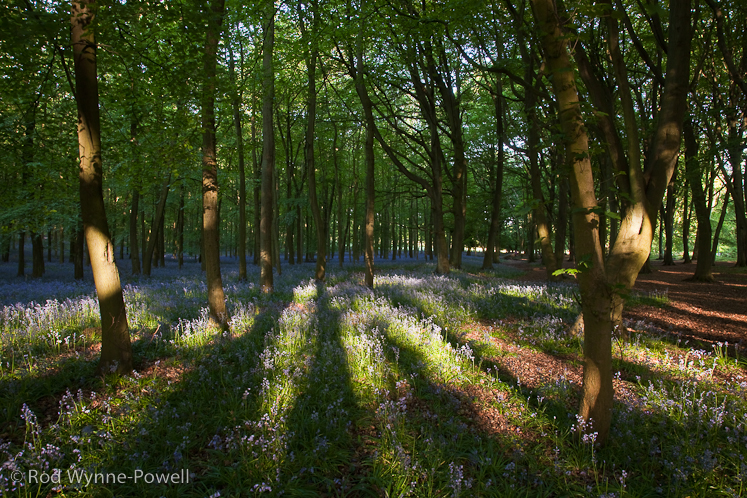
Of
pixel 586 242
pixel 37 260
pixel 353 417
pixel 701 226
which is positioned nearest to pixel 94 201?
pixel 353 417

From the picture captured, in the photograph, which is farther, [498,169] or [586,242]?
[498,169]

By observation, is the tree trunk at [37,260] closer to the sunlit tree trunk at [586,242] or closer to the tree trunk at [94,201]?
the tree trunk at [94,201]

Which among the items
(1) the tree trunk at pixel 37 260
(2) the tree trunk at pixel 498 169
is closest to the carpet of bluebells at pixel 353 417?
(2) the tree trunk at pixel 498 169

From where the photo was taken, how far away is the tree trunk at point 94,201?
4273 millimetres

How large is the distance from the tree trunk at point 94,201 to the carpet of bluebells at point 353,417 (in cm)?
36

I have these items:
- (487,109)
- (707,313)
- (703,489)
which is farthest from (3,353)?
(487,109)

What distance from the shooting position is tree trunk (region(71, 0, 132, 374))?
4.27 metres

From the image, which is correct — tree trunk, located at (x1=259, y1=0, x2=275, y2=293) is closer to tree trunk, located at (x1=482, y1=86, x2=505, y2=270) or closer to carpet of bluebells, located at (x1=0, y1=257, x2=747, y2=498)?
carpet of bluebells, located at (x1=0, y1=257, x2=747, y2=498)

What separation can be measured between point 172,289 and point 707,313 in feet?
49.0

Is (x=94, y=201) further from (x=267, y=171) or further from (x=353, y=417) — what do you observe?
(x=267, y=171)

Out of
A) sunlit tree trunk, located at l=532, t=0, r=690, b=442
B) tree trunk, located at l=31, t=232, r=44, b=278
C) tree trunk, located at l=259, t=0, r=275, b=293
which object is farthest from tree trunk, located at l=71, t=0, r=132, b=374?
tree trunk, located at l=31, t=232, r=44, b=278

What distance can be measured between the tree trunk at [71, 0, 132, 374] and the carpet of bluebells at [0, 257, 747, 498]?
0.36 m

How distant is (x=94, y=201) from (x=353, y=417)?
4.22 meters

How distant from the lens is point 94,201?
14.3 ft
